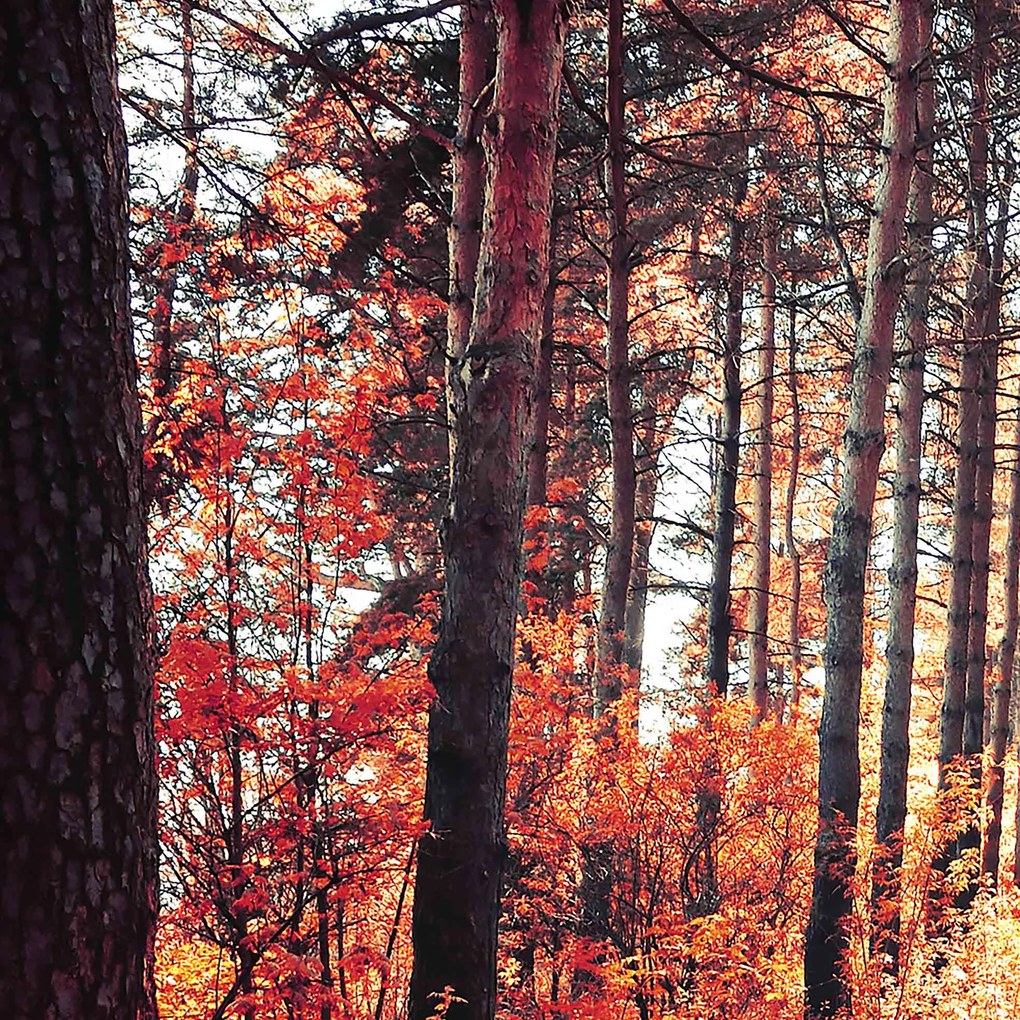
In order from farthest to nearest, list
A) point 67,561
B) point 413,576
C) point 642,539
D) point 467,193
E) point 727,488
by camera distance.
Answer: point 642,539 → point 727,488 → point 413,576 → point 467,193 → point 67,561

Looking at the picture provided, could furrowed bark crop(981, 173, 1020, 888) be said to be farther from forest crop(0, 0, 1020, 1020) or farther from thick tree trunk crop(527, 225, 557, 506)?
thick tree trunk crop(527, 225, 557, 506)

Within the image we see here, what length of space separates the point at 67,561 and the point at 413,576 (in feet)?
33.2

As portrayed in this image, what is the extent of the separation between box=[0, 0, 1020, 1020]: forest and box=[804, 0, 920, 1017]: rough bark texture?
0.10 feet

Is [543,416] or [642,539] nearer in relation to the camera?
[543,416]

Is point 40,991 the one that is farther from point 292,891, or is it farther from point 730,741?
point 730,741

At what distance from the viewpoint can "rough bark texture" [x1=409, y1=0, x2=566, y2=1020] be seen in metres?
4.61

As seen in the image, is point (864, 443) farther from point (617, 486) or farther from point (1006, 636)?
point (1006, 636)

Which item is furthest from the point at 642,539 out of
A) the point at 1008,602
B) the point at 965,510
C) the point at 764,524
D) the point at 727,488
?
the point at 965,510

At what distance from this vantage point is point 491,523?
15.5ft

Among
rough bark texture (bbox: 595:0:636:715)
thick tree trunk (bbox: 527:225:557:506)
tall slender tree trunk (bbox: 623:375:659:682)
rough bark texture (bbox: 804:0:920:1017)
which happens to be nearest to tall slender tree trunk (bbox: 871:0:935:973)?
rough bark texture (bbox: 804:0:920:1017)

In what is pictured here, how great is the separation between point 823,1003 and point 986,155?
830 centimetres

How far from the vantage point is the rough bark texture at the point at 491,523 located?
15.1 ft

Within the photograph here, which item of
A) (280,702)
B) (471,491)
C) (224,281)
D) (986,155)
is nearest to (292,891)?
(280,702)

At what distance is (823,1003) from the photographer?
7.00 metres
